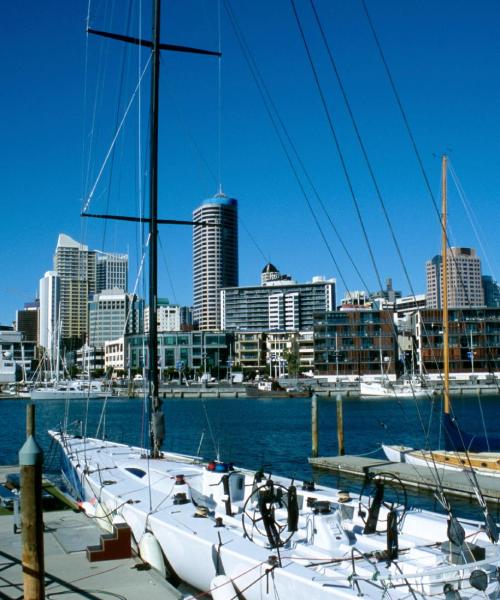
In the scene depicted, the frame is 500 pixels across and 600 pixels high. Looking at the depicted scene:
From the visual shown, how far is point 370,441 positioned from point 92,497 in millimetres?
33509

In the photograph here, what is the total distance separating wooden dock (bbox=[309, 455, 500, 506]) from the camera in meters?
24.2

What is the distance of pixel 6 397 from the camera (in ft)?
473

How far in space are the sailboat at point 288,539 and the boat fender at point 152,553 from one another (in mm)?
23

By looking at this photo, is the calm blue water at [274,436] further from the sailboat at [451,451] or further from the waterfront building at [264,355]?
the waterfront building at [264,355]

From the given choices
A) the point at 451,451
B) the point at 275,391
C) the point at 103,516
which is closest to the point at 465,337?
the point at 275,391

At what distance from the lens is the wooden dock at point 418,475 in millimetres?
24250

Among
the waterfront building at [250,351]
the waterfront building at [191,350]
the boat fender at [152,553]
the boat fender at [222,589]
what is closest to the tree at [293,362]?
the waterfront building at [250,351]

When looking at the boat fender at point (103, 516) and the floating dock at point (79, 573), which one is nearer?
the floating dock at point (79, 573)

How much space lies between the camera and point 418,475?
2731 cm

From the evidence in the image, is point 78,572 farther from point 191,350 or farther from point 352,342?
point 191,350

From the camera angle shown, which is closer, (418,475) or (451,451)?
(418,475)

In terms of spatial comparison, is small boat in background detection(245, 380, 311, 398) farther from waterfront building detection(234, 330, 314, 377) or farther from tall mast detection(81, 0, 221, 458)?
tall mast detection(81, 0, 221, 458)

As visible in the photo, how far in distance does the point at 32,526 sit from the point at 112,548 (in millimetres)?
3751

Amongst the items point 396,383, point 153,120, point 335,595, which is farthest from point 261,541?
point 396,383
